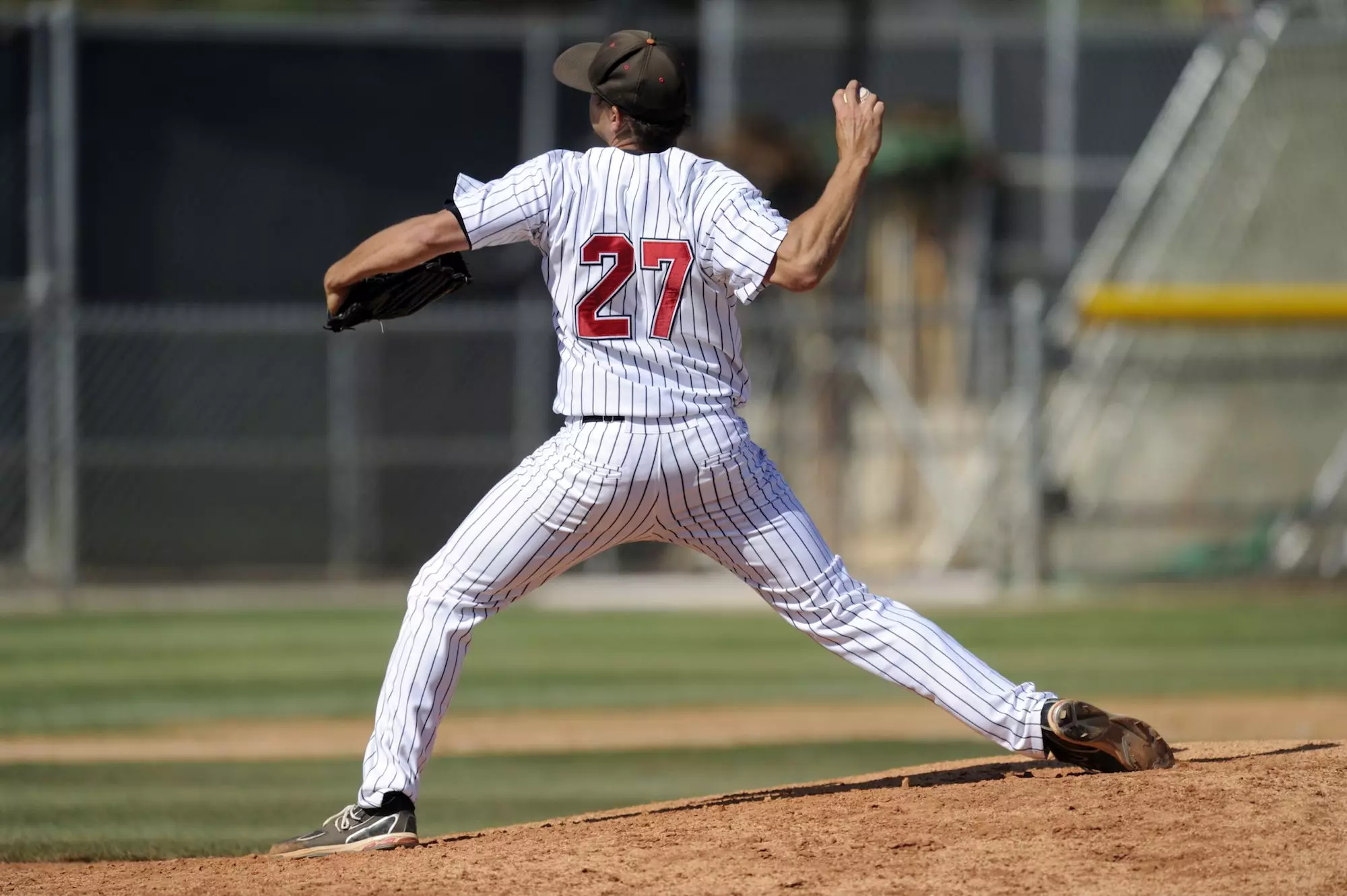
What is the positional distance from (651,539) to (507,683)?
6060 mm

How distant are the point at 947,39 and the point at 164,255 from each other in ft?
29.7

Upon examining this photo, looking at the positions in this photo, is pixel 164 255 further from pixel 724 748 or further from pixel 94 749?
pixel 724 748

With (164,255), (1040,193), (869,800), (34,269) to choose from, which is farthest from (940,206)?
(869,800)

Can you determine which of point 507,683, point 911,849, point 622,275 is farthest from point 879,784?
point 507,683

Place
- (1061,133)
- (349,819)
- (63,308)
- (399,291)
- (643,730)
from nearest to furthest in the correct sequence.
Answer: (349,819)
(399,291)
(643,730)
(63,308)
(1061,133)

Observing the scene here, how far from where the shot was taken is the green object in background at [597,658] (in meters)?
9.59

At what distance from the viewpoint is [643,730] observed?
8.62 m

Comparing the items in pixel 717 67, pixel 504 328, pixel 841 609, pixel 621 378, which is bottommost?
pixel 841 609

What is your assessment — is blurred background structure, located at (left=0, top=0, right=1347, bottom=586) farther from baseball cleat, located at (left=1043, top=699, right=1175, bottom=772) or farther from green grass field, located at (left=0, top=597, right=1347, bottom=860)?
baseball cleat, located at (left=1043, top=699, right=1175, bottom=772)

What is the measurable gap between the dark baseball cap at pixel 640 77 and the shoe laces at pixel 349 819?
191cm

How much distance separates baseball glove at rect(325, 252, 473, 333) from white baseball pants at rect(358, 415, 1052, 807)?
0.51 m

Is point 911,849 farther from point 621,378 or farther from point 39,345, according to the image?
point 39,345

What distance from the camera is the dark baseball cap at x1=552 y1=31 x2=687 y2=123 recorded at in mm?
4441

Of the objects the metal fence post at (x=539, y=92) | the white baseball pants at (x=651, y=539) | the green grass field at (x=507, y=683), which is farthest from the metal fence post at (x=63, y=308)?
the white baseball pants at (x=651, y=539)
